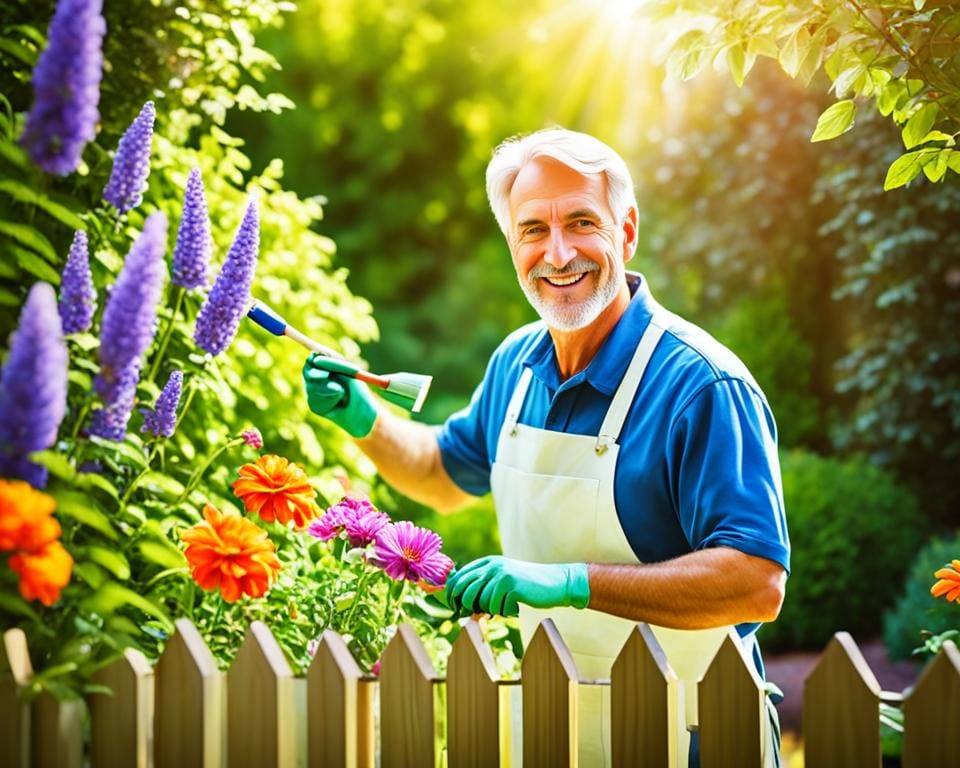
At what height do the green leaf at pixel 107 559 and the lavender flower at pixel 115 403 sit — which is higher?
the lavender flower at pixel 115 403

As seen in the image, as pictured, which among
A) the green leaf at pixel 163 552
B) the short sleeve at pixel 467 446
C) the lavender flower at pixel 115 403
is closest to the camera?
the lavender flower at pixel 115 403

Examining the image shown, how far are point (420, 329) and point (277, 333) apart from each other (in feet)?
31.4

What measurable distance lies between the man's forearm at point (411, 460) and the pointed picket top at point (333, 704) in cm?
103

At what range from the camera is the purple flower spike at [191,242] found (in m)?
1.66

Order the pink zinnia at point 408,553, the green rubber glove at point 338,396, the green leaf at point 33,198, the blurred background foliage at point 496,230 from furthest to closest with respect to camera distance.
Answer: the blurred background foliage at point 496,230, the green rubber glove at point 338,396, the pink zinnia at point 408,553, the green leaf at point 33,198

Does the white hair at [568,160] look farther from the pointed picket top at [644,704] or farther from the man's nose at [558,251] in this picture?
the pointed picket top at [644,704]

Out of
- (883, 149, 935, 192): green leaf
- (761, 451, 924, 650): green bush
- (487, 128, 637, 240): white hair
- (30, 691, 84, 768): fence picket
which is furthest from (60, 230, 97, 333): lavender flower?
(761, 451, 924, 650): green bush

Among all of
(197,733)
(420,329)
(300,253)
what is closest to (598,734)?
(197,733)

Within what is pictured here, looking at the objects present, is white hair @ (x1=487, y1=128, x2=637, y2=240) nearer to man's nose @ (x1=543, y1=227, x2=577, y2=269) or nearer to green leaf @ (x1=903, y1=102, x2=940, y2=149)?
man's nose @ (x1=543, y1=227, x2=577, y2=269)

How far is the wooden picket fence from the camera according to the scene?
1.55 metres

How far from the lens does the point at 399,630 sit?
63.5 inches

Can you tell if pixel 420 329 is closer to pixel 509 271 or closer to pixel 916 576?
pixel 509 271

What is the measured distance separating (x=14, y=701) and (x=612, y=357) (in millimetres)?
1299

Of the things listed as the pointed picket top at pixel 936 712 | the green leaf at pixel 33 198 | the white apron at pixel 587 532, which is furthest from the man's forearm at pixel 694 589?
the green leaf at pixel 33 198
